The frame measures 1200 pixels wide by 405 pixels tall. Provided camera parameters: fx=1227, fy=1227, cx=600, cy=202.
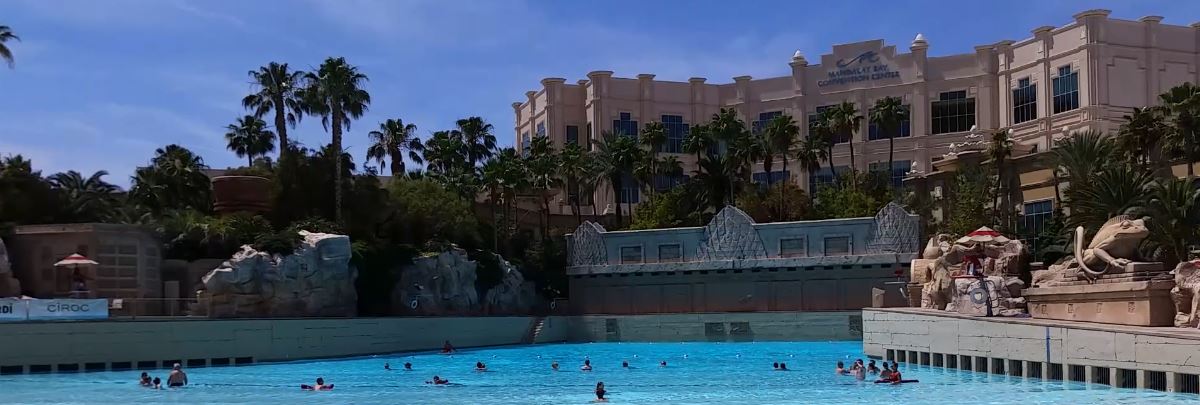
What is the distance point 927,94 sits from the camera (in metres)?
70.9

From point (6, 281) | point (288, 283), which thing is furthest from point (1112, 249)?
point (6, 281)

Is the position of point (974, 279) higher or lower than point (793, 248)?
lower

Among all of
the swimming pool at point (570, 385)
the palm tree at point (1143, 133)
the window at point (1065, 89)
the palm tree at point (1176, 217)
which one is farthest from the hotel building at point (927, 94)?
the swimming pool at point (570, 385)

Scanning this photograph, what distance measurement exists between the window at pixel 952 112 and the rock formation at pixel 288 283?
36083 mm

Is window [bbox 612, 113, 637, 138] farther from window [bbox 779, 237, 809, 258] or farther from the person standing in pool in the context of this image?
the person standing in pool

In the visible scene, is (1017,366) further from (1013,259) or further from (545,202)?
(545,202)

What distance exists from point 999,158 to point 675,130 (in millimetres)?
25749

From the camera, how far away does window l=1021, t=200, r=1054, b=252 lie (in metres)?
56.0

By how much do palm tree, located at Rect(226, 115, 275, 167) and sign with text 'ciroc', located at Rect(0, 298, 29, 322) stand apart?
95.2 feet

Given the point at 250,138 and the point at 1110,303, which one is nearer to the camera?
the point at 1110,303

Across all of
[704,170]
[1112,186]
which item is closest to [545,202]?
[704,170]

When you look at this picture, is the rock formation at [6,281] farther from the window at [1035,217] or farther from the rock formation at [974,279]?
the window at [1035,217]

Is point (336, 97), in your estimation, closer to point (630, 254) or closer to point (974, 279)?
point (630, 254)

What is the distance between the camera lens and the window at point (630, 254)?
2365 inches
